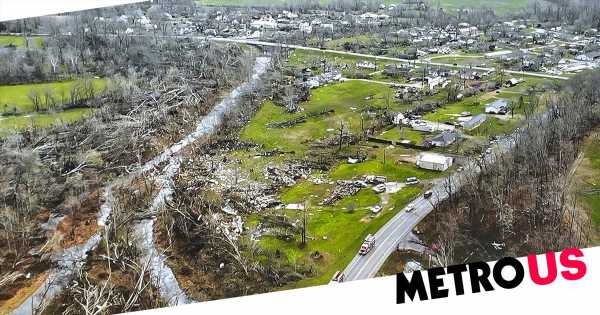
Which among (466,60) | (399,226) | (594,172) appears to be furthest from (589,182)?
(466,60)

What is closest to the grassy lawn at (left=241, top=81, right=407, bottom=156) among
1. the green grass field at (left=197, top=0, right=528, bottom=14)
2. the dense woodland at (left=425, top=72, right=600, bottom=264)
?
the dense woodland at (left=425, top=72, right=600, bottom=264)

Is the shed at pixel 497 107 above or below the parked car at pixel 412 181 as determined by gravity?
above

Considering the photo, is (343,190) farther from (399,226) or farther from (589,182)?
(589,182)

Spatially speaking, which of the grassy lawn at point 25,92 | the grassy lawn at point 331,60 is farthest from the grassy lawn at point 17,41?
the grassy lawn at point 331,60

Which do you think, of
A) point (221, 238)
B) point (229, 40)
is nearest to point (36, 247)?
point (221, 238)

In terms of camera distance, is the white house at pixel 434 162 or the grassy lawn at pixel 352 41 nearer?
the white house at pixel 434 162

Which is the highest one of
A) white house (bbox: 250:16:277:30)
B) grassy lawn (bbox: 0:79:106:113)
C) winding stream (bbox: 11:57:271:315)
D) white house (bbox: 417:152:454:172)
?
white house (bbox: 250:16:277:30)

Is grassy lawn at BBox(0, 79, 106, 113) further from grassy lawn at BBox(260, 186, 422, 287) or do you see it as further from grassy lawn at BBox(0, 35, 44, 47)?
grassy lawn at BBox(260, 186, 422, 287)

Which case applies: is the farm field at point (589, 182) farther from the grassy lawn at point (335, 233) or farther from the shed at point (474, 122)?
the grassy lawn at point (335, 233)
